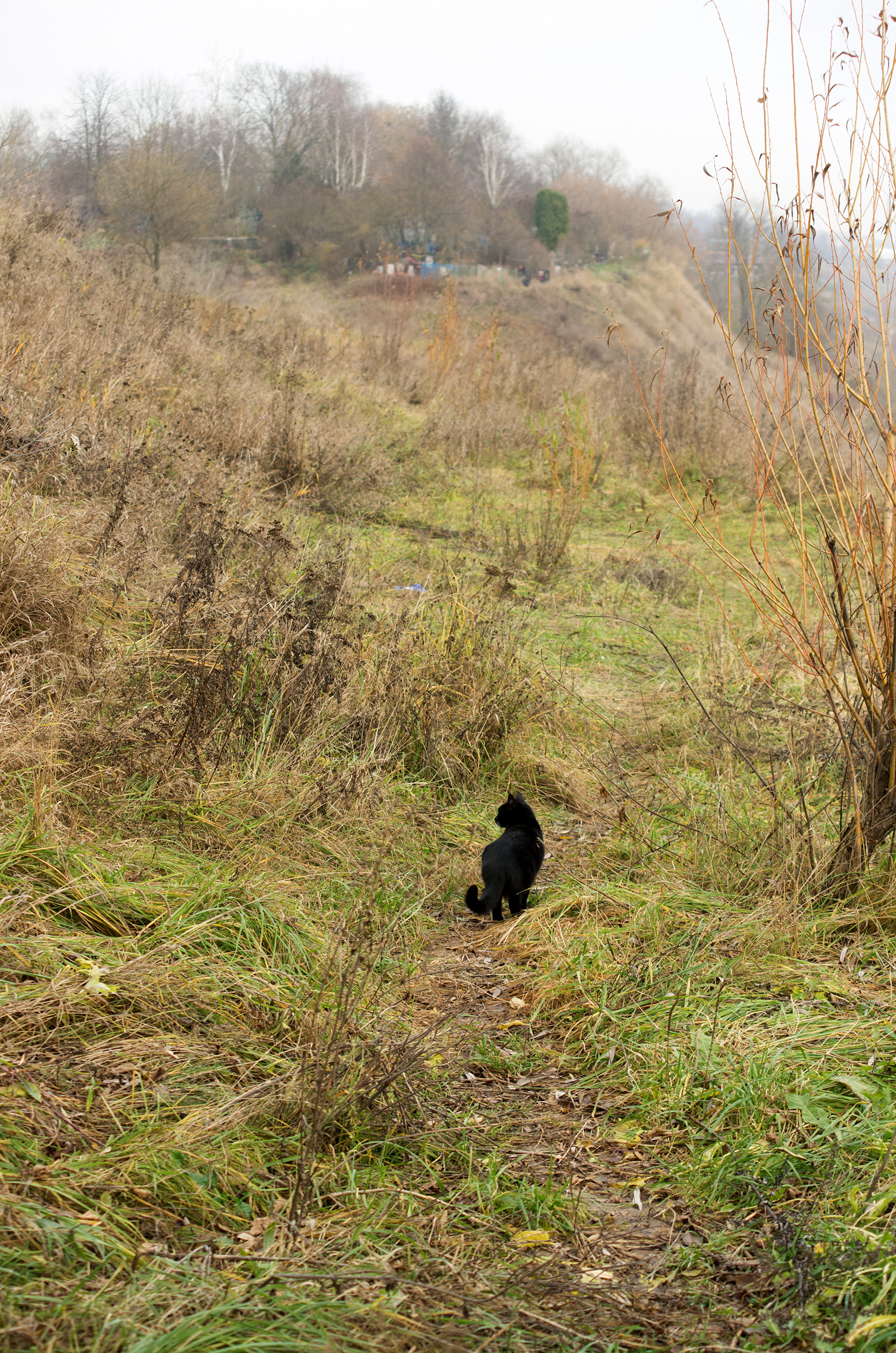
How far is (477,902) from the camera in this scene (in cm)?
317

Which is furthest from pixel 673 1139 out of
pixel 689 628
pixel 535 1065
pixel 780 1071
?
pixel 689 628

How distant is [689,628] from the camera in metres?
6.91

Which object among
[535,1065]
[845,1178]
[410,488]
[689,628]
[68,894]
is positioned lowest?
[535,1065]

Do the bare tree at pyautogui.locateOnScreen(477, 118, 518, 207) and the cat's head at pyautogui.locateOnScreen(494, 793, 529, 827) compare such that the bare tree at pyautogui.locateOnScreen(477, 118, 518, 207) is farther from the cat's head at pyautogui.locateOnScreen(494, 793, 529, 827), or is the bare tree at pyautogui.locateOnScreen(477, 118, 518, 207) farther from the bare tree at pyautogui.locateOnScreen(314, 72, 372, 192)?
the cat's head at pyautogui.locateOnScreen(494, 793, 529, 827)

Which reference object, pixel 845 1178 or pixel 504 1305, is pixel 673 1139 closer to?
pixel 845 1178

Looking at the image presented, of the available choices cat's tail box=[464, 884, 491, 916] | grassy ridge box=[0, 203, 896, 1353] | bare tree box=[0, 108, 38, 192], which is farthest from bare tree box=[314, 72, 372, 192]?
cat's tail box=[464, 884, 491, 916]

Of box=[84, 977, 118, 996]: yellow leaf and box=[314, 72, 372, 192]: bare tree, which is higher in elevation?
box=[314, 72, 372, 192]: bare tree

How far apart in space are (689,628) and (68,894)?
5.38 m

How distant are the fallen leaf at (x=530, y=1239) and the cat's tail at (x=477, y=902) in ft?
4.53

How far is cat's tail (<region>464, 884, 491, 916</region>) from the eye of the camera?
10.3ft

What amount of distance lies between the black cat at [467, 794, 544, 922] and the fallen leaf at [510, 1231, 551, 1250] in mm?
1399

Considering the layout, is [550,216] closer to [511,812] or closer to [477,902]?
[511,812]

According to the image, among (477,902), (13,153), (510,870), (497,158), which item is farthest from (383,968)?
(497,158)

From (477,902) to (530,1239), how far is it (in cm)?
143
